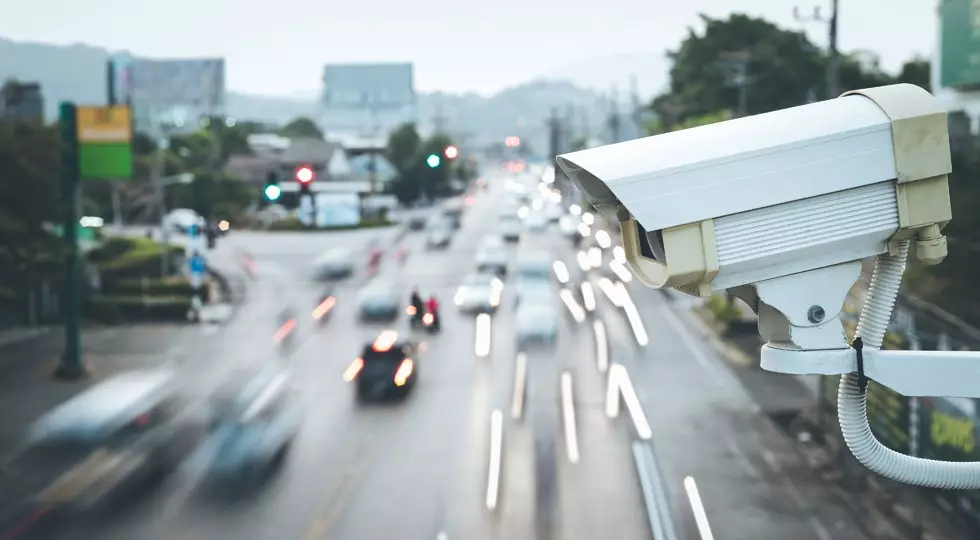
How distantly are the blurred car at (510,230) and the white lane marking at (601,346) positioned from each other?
2573 cm

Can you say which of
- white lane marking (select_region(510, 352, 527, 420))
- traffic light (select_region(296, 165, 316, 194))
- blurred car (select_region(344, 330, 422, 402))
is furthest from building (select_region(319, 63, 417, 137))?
traffic light (select_region(296, 165, 316, 194))

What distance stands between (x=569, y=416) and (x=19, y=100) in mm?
31144

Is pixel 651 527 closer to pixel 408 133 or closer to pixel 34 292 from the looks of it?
pixel 34 292

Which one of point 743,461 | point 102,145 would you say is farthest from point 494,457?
point 102,145

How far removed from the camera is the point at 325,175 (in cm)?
8375

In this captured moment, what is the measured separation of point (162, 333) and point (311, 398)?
11.1 m

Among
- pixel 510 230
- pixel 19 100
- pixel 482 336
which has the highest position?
pixel 19 100

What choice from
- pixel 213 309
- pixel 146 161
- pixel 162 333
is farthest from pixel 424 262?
pixel 146 161

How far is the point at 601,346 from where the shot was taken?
29797 mm

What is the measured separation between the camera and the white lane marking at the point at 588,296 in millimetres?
36812

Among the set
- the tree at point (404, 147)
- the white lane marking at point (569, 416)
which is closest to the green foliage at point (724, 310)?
the white lane marking at point (569, 416)

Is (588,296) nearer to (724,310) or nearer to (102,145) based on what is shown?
(724,310)

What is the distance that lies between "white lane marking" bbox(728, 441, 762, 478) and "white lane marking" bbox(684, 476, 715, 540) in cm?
109

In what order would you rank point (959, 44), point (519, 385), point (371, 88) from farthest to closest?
point (371, 88) < point (959, 44) < point (519, 385)
